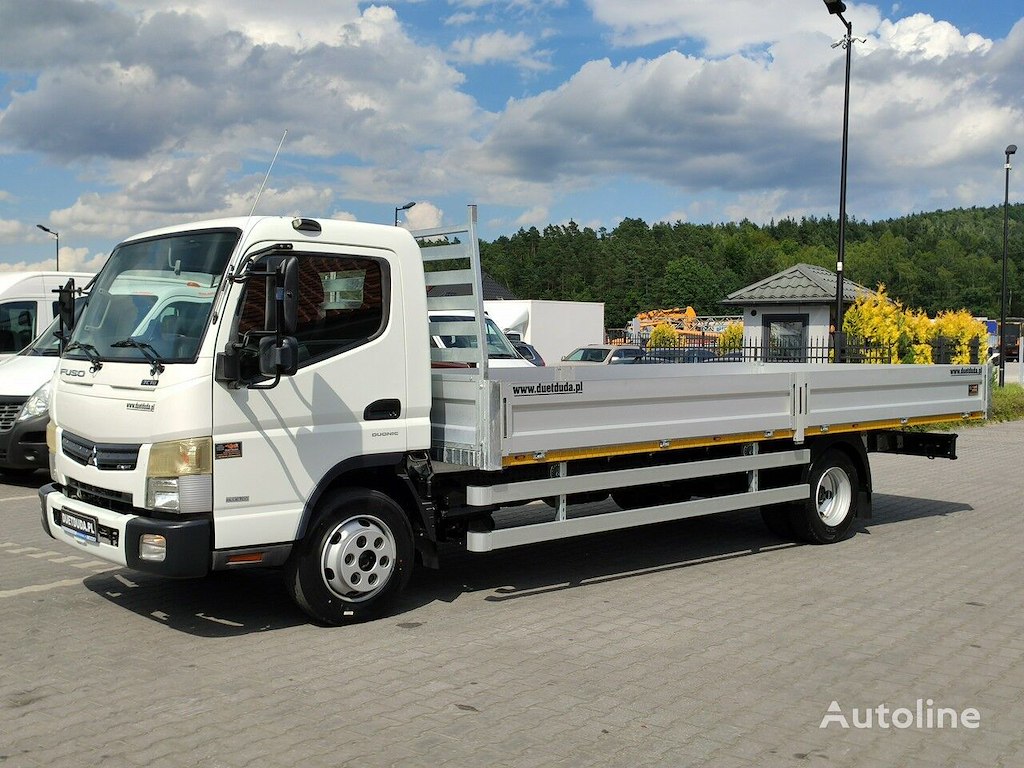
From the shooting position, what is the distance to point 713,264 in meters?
131

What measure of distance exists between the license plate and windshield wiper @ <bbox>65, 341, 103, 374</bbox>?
2.92 feet

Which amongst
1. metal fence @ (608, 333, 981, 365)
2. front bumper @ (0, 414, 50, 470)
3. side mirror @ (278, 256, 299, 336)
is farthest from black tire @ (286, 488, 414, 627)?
metal fence @ (608, 333, 981, 365)

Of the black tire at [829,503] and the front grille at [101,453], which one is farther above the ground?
the front grille at [101,453]

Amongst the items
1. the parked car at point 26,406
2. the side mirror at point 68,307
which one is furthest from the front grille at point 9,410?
the side mirror at point 68,307

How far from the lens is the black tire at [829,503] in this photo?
900 cm

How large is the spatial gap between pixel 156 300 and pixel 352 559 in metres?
1.96

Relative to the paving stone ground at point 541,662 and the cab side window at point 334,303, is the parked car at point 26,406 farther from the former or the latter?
the cab side window at point 334,303

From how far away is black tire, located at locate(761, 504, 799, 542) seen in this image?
9133 mm

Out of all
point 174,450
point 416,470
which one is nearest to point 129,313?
point 174,450

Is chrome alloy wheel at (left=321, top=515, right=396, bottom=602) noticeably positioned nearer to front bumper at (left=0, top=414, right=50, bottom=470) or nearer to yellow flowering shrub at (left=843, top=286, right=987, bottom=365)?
front bumper at (left=0, top=414, right=50, bottom=470)

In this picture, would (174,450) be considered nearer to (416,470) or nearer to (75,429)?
(75,429)

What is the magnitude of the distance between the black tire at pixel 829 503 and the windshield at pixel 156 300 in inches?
215

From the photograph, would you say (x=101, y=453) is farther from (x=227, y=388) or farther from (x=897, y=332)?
(x=897, y=332)
